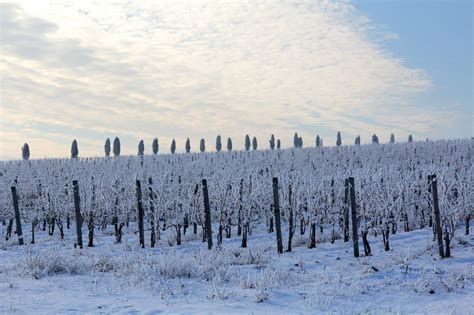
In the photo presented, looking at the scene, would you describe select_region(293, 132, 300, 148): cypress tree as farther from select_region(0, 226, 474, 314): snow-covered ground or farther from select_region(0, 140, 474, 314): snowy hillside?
select_region(0, 226, 474, 314): snow-covered ground

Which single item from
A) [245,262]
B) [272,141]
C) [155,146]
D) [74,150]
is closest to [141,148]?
[155,146]

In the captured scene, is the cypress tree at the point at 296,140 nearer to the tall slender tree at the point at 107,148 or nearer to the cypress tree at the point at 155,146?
the cypress tree at the point at 155,146

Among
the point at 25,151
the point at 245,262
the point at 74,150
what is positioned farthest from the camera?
the point at 74,150

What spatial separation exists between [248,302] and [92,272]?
170 inches

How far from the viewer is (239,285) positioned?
8695 millimetres

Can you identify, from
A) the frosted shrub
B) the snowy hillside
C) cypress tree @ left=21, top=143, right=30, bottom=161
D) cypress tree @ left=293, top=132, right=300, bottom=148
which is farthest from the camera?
cypress tree @ left=293, top=132, right=300, bottom=148

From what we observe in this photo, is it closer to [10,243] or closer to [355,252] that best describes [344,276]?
[355,252]

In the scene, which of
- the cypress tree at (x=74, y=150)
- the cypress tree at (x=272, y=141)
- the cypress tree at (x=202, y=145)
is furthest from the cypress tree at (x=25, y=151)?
the cypress tree at (x=272, y=141)

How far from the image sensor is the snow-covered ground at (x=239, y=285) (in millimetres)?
7430

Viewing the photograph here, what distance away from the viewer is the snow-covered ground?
743cm

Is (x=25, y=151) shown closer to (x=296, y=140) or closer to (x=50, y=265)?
(x=296, y=140)

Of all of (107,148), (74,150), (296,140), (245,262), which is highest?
(296,140)

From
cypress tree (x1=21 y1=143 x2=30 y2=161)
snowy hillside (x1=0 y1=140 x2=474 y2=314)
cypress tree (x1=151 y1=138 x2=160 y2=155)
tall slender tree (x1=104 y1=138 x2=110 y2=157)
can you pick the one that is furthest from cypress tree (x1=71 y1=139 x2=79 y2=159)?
snowy hillside (x1=0 y1=140 x2=474 y2=314)

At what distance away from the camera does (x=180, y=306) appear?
718 cm
